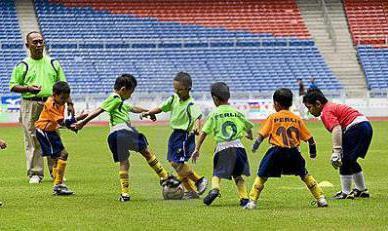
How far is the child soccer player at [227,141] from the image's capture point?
1229cm

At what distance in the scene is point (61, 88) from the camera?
48.1 ft

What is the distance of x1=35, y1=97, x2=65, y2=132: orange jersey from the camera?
49.3ft

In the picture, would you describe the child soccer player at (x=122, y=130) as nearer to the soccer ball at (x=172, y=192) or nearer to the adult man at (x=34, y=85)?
the soccer ball at (x=172, y=192)

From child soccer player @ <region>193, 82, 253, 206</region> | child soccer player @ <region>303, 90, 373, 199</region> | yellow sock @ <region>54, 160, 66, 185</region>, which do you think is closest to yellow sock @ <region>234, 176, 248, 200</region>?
child soccer player @ <region>193, 82, 253, 206</region>

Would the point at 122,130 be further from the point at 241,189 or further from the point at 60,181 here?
the point at 241,189

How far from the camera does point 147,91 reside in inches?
1756

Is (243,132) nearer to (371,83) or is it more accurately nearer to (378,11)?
(371,83)

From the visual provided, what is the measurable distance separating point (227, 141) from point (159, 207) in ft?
3.74

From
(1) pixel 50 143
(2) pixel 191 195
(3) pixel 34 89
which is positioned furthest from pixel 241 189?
(3) pixel 34 89

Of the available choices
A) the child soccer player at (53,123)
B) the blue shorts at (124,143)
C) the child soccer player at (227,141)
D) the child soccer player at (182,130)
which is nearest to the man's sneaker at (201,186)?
the child soccer player at (182,130)

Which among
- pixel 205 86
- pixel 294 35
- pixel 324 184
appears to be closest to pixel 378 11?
pixel 294 35

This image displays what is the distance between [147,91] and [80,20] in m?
9.71

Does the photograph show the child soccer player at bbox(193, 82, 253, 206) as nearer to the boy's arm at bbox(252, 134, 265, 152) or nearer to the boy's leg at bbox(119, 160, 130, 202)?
the boy's arm at bbox(252, 134, 265, 152)

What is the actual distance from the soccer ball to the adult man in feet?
11.4
